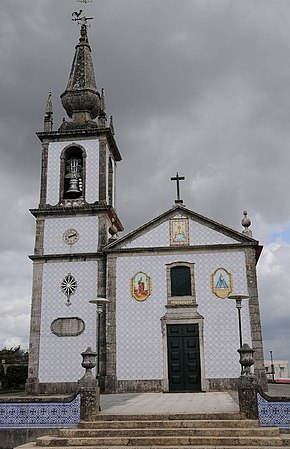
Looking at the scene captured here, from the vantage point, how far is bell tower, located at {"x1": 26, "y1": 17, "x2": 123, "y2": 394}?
18.3 m

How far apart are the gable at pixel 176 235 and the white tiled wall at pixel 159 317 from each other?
49 centimetres

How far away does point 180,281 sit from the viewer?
1839 cm

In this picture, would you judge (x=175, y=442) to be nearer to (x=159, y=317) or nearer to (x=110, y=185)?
(x=159, y=317)

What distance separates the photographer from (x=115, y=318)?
59.8 feet

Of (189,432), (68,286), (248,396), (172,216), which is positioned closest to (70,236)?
A: (68,286)

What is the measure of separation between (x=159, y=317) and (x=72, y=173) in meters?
7.51

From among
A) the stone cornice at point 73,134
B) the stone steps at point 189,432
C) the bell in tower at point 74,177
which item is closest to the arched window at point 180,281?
the bell in tower at point 74,177

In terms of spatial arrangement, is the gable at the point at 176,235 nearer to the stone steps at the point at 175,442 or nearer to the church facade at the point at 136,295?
the church facade at the point at 136,295

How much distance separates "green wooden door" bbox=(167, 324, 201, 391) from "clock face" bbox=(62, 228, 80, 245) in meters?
5.30

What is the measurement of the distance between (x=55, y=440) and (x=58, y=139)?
1478 centimetres

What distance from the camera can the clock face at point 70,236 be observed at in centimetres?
1970

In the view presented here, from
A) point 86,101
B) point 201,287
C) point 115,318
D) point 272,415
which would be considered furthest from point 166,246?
point 272,415

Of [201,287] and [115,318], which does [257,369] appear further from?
[115,318]

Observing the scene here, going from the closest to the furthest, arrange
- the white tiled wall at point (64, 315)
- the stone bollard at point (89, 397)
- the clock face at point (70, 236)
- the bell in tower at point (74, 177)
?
the stone bollard at point (89, 397)
the white tiled wall at point (64, 315)
the clock face at point (70, 236)
the bell in tower at point (74, 177)
